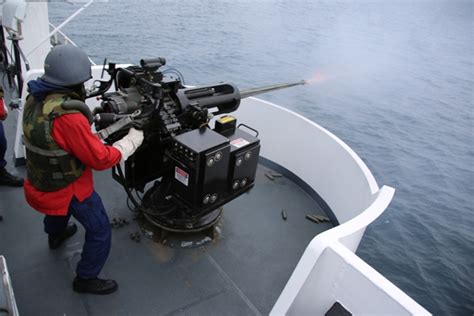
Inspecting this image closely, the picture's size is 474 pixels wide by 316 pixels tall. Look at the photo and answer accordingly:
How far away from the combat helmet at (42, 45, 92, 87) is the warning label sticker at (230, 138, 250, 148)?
1144 millimetres

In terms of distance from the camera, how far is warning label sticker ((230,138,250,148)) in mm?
2785

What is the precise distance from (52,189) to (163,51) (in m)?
15.8

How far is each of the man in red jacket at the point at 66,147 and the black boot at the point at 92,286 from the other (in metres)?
0.19

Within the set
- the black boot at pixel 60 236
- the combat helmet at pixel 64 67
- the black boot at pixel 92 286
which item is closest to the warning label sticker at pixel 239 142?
the combat helmet at pixel 64 67

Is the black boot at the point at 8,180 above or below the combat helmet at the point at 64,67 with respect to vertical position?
below

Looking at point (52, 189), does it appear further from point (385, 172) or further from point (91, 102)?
point (385, 172)

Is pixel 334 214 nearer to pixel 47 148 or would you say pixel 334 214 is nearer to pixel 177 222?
pixel 177 222

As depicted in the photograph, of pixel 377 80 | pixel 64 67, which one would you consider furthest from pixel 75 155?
pixel 377 80

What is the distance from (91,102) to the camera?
4.23 m

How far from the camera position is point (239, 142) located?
2.83m

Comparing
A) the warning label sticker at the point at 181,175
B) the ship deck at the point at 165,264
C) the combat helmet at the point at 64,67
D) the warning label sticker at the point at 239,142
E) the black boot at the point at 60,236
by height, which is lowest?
the ship deck at the point at 165,264

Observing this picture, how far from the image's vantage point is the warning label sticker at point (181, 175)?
2562 mm

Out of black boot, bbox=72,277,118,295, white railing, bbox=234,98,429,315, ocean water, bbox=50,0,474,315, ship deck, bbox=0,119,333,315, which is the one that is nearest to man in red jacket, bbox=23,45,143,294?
black boot, bbox=72,277,118,295

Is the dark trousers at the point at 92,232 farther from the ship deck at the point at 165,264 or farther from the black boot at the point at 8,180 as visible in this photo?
the black boot at the point at 8,180
